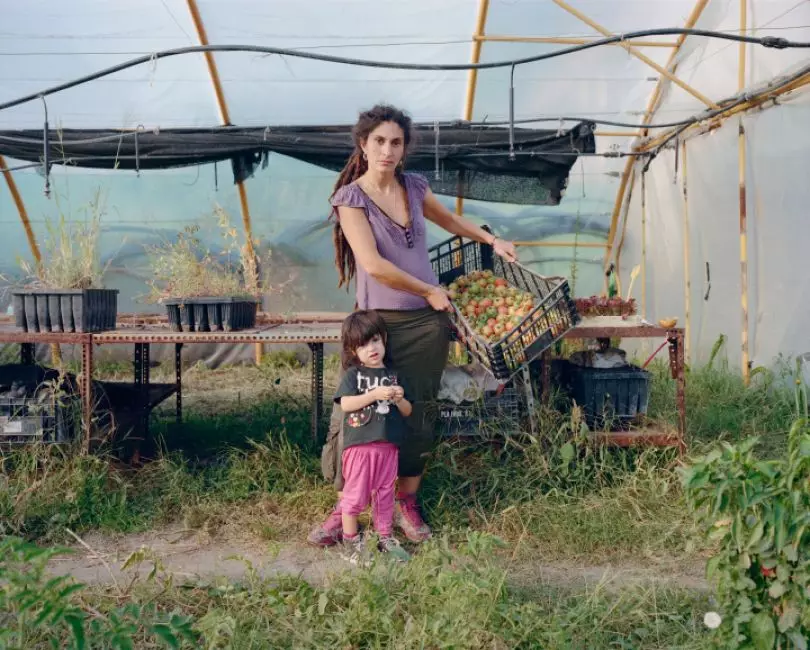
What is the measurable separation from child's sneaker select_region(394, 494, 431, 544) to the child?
24cm

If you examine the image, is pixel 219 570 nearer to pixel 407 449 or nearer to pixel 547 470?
pixel 407 449

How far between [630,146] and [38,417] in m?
7.18

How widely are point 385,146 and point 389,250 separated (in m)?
0.50

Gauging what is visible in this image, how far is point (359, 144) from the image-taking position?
4164 millimetres

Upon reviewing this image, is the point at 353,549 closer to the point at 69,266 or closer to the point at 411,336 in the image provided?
the point at 411,336

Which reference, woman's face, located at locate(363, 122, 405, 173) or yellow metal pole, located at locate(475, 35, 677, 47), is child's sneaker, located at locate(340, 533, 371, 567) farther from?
yellow metal pole, located at locate(475, 35, 677, 47)

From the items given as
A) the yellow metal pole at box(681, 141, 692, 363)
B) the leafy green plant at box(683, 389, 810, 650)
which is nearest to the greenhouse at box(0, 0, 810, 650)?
the leafy green plant at box(683, 389, 810, 650)

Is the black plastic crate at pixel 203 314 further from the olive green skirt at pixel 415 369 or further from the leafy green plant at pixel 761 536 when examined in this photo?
the leafy green plant at pixel 761 536

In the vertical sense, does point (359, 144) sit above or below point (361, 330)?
above

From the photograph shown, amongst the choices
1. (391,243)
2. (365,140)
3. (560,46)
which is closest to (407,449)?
(391,243)

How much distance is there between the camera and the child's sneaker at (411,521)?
13.7 feet

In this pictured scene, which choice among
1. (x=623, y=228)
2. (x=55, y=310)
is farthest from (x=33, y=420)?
(x=623, y=228)

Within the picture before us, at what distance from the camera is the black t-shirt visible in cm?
391

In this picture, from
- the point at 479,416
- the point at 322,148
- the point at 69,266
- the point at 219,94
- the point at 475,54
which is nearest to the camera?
the point at 479,416
